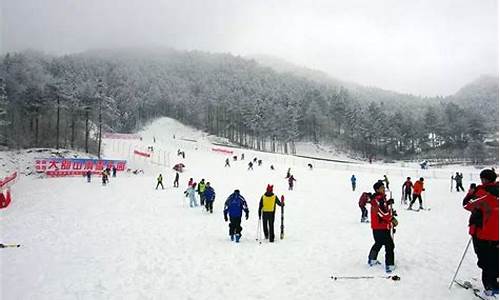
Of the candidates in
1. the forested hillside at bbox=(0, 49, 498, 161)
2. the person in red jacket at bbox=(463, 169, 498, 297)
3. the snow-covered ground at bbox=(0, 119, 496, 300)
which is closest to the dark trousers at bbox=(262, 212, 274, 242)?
the snow-covered ground at bbox=(0, 119, 496, 300)

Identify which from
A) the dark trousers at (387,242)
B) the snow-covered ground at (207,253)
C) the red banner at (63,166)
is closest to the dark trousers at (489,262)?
the snow-covered ground at (207,253)

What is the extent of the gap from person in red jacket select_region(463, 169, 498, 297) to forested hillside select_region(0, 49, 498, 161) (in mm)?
48648

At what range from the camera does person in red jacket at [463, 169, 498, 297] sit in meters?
5.95

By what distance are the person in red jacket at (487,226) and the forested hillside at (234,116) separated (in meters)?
48.6

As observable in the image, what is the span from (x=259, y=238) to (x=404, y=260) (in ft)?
15.9

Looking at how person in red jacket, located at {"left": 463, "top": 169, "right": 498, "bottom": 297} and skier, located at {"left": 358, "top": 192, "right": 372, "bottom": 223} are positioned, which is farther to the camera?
skier, located at {"left": 358, "top": 192, "right": 372, "bottom": 223}

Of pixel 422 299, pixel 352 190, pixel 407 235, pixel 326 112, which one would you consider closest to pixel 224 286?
pixel 422 299

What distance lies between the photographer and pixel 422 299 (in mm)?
6418

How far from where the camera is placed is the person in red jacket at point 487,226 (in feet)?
19.5

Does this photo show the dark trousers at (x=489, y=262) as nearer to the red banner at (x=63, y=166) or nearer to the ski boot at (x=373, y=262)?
the ski boot at (x=373, y=262)

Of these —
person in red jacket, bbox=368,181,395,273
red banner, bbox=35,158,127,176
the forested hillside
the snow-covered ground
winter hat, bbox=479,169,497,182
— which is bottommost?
the snow-covered ground

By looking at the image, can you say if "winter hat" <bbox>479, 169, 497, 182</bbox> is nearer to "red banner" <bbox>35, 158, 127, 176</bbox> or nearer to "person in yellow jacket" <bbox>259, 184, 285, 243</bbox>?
"person in yellow jacket" <bbox>259, 184, 285, 243</bbox>

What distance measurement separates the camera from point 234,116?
102 metres

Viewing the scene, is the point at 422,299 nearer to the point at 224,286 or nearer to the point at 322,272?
the point at 322,272
